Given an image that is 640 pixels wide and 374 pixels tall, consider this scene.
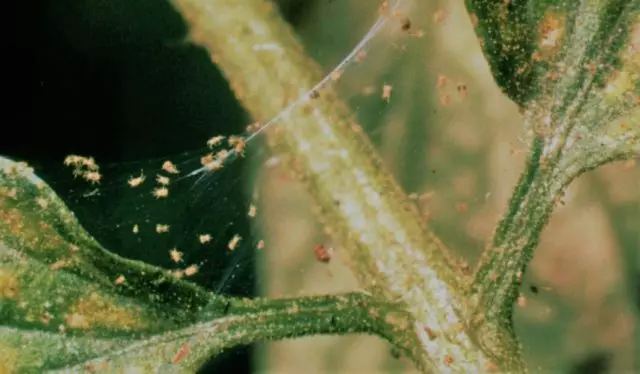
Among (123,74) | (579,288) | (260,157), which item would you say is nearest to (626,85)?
(579,288)

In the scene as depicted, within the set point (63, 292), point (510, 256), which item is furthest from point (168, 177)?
point (510, 256)

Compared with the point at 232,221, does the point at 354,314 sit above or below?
below

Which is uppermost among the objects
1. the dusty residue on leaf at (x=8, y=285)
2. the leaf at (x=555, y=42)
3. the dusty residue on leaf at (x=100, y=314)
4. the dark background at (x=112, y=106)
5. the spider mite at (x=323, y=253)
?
the dark background at (x=112, y=106)

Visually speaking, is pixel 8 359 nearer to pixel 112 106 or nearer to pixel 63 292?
pixel 63 292

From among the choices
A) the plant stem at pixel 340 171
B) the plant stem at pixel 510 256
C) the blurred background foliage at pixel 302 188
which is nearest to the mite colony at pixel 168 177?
the blurred background foliage at pixel 302 188

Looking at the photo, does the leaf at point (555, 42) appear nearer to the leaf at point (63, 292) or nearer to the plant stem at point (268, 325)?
the plant stem at point (268, 325)

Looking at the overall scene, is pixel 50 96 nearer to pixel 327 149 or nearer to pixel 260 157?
pixel 260 157

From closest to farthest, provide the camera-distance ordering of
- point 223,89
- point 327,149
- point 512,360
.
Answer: point 512,360, point 327,149, point 223,89
